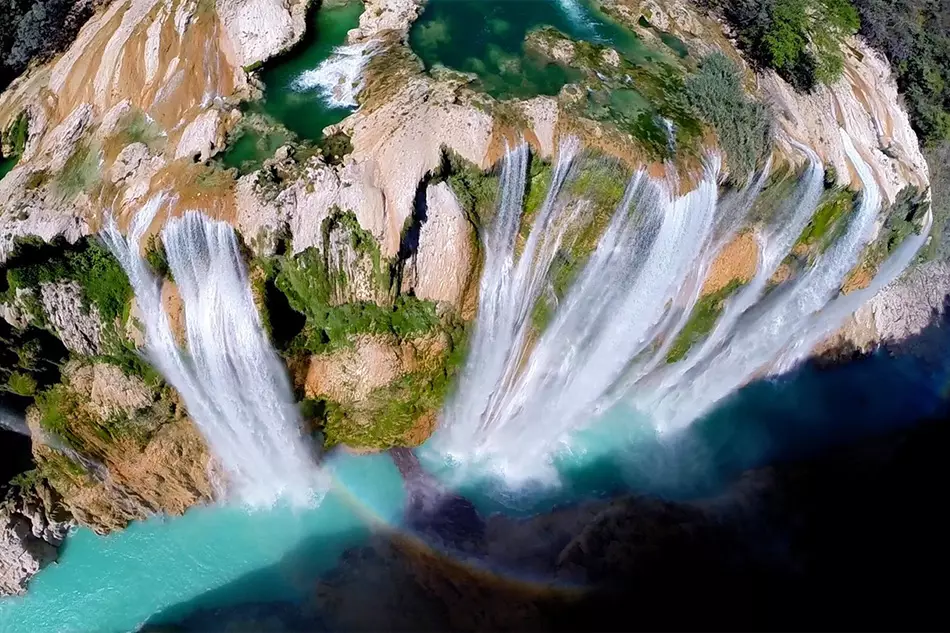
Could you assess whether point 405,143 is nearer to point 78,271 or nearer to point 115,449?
point 78,271

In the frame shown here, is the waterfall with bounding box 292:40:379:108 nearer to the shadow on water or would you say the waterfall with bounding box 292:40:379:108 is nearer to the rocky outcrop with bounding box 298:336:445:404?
the rocky outcrop with bounding box 298:336:445:404

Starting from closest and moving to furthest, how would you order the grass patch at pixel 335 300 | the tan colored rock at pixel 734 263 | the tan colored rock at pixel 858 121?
the grass patch at pixel 335 300 < the tan colored rock at pixel 734 263 < the tan colored rock at pixel 858 121

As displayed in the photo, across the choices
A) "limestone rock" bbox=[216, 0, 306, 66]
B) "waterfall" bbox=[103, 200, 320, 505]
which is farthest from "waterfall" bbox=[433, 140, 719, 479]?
"limestone rock" bbox=[216, 0, 306, 66]

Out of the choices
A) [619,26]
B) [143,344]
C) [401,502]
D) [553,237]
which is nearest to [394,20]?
[619,26]

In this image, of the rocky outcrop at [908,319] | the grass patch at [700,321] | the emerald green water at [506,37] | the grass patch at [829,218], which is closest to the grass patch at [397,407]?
the grass patch at [700,321]

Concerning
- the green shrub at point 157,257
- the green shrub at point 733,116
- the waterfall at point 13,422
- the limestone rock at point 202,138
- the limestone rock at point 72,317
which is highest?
the green shrub at point 733,116

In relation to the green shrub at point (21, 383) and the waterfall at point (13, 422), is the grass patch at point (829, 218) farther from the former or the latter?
the waterfall at point (13, 422)
